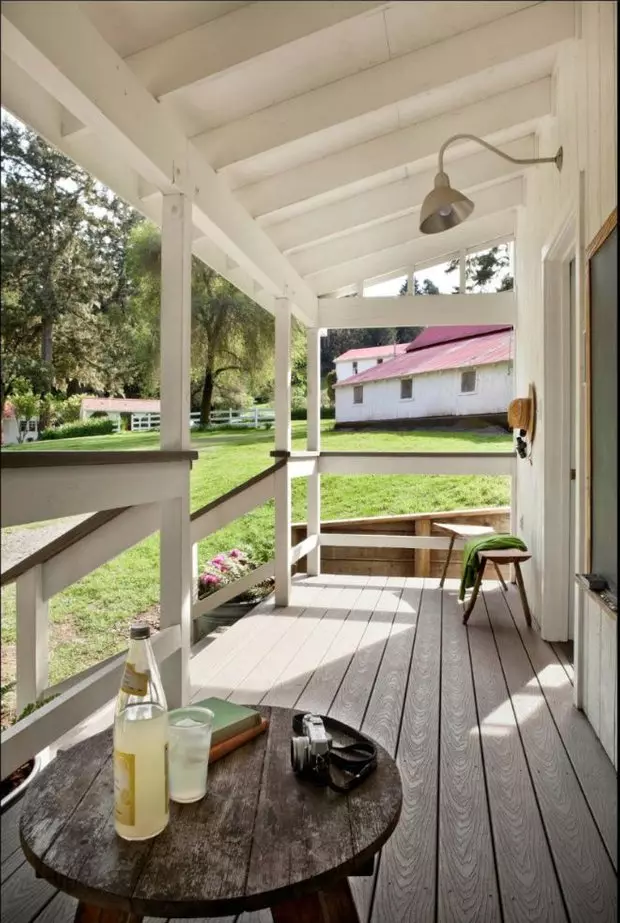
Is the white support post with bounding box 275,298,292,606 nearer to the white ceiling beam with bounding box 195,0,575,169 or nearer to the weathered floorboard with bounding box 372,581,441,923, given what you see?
the weathered floorboard with bounding box 372,581,441,923

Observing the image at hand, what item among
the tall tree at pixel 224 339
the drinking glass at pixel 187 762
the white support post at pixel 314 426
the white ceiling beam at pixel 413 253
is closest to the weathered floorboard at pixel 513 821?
the drinking glass at pixel 187 762

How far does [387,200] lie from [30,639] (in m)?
2.61

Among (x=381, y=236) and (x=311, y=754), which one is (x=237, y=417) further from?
(x=311, y=754)

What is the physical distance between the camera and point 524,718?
2.15 m

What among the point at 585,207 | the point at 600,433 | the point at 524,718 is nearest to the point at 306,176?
the point at 585,207

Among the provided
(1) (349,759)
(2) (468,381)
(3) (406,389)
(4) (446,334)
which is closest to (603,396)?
(1) (349,759)

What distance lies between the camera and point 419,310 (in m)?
4.37

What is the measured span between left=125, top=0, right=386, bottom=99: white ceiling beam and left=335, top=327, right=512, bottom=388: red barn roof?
13.0 feet

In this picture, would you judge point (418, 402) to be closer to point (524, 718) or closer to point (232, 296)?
point (232, 296)

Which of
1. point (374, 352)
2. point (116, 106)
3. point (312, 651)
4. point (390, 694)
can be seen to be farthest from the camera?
point (374, 352)

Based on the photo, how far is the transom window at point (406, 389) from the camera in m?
5.64

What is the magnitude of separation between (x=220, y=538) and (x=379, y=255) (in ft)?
8.66

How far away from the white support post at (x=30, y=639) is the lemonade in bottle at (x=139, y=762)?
1.39 metres

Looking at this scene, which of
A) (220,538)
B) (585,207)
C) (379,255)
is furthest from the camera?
(220,538)
